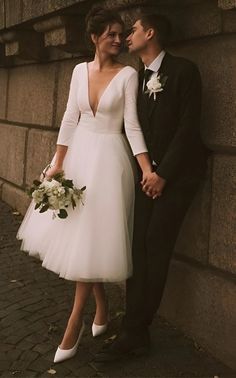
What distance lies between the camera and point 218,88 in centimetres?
351

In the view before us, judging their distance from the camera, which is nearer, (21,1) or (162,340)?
(162,340)

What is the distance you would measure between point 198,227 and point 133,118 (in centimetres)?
87

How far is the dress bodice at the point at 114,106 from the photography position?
3416mm

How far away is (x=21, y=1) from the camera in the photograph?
588 cm

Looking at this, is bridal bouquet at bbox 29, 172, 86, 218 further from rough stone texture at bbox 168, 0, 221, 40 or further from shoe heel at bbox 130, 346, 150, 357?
rough stone texture at bbox 168, 0, 221, 40

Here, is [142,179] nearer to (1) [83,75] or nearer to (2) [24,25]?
(1) [83,75]

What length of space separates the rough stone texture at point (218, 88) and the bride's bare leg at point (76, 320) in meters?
1.20

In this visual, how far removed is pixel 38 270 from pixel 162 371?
6.95ft

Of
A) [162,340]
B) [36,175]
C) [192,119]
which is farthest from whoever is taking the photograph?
[36,175]

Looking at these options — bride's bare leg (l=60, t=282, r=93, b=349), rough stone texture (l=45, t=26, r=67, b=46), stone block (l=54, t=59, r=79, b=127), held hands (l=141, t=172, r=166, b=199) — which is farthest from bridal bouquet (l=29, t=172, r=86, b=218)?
stone block (l=54, t=59, r=79, b=127)

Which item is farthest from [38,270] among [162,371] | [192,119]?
[192,119]

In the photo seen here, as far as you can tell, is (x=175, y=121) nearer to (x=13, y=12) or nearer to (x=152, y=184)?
(x=152, y=184)

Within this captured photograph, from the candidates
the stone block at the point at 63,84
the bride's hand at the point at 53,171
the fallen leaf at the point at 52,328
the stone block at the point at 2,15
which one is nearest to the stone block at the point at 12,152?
the stone block at the point at 63,84

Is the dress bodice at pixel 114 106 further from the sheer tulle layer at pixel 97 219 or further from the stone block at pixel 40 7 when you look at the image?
the stone block at pixel 40 7
